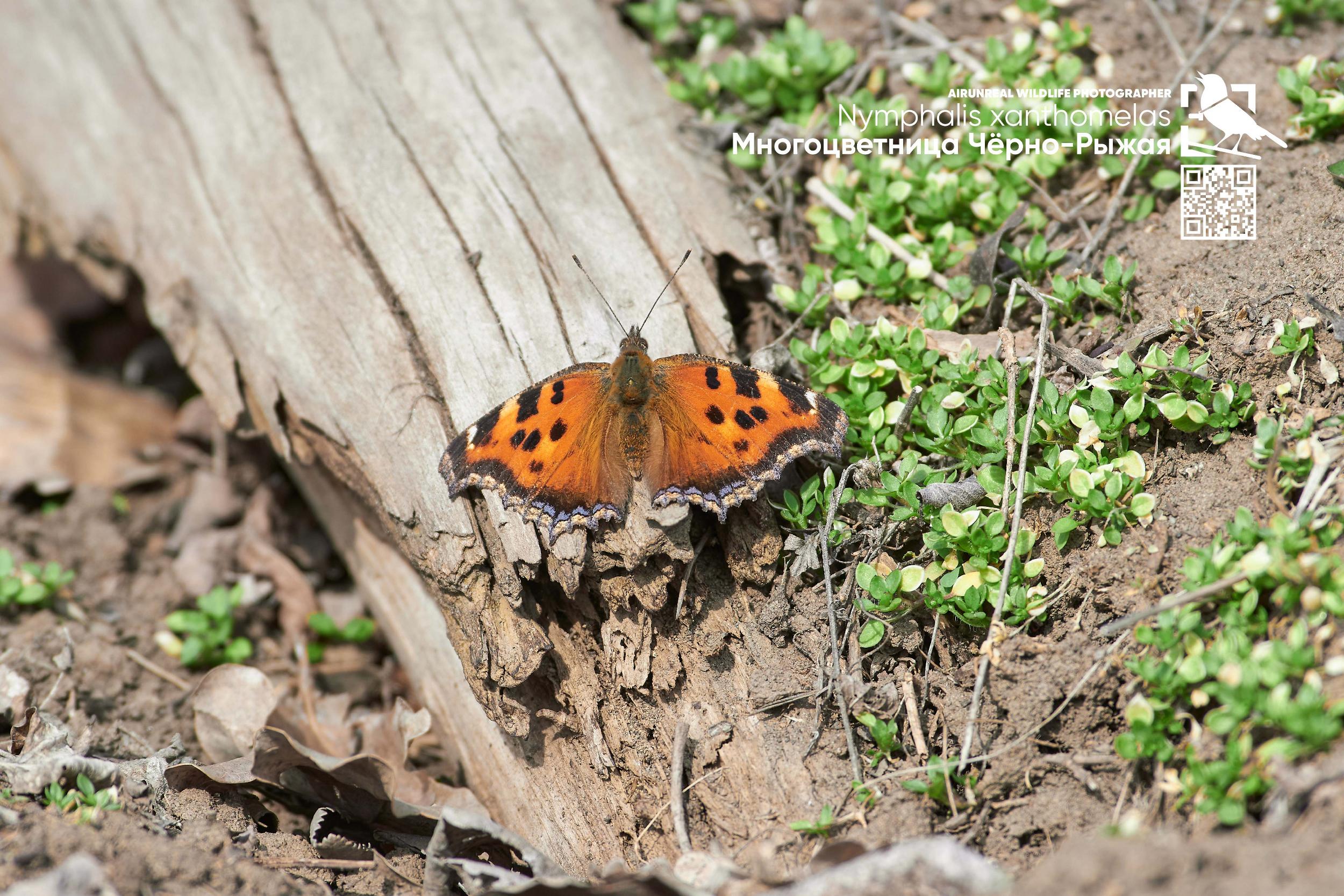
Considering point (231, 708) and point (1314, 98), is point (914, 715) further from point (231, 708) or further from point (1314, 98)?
point (1314, 98)

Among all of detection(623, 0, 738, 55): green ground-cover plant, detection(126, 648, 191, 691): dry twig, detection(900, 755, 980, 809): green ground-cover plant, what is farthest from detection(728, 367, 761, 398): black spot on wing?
detection(126, 648, 191, 691): dry twig

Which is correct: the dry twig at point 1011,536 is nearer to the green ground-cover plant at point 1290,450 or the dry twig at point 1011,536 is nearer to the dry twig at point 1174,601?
the dry twig at point 1174,601

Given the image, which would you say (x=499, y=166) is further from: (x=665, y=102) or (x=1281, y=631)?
(x=1281, y=631)

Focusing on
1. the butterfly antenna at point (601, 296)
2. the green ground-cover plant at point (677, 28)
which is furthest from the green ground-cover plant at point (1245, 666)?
the green ground-cover plant at point (677, 28)

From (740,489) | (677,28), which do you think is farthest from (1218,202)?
(677,28)

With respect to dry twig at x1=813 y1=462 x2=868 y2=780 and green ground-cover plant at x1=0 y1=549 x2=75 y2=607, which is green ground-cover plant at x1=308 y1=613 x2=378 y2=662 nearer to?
green ground-cover plant at x1=0 y1=549 x2=75 y2=607
